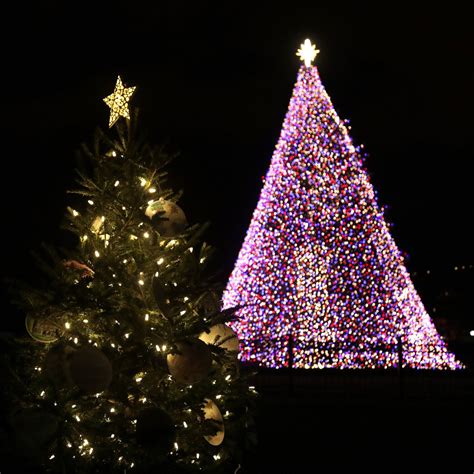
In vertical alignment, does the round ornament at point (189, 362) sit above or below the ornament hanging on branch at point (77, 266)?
below

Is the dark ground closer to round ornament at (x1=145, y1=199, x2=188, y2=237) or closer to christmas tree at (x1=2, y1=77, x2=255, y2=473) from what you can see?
christmas tree at (x1=2, y1=77, x2=255, y2=473)

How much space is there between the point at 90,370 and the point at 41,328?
29.3 inches

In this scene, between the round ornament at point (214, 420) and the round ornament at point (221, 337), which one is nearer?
the round ornament at point (214, 420)

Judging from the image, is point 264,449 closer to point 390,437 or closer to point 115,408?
point 390,437

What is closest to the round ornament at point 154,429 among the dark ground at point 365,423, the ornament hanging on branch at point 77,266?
the ornament hanging on branch at point 77,266

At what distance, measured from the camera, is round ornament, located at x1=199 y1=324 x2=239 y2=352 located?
5.96 m

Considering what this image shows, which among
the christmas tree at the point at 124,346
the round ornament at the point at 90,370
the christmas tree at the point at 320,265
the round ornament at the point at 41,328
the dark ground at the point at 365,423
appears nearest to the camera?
the round ornament at the point at 90,370

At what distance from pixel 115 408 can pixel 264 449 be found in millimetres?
3325

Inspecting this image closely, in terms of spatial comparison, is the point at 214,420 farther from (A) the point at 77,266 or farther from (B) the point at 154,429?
(A) the point at 77,266

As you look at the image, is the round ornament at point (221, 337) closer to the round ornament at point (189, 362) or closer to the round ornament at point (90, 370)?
the round ornament at point (189, 362)

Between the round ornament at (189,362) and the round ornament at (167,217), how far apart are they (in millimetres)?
931

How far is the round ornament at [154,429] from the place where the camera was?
5.11 m

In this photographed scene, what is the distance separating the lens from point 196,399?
548 cm

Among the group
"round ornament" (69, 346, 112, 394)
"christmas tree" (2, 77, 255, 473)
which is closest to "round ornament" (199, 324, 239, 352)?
"christmas tree" (2, 77, 255, 473)
